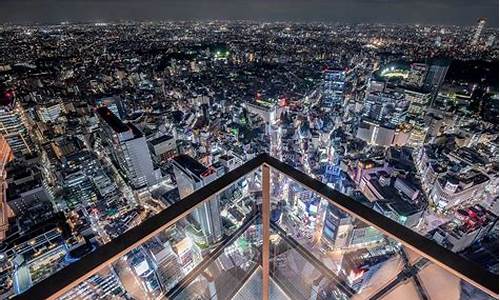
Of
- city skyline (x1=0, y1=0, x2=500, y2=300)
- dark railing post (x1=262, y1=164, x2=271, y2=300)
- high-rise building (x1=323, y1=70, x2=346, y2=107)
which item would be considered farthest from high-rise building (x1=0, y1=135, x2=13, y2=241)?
high-rise building (x1=323, y1=70, x2=346, y2=107)

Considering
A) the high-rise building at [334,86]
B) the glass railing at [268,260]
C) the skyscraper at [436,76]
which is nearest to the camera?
the glass railing at [268,260]

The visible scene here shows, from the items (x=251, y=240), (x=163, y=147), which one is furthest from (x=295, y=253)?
(x=163, y=147)

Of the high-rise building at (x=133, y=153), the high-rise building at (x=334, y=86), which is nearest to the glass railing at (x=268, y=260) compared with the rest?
the high-rise building at (x=133, y=153)

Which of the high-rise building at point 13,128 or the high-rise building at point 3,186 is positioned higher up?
the high-rise building at point 13,128

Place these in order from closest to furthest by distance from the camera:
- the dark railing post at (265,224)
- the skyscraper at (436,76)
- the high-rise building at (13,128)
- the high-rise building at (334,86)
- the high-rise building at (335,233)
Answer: the dark railing post at (265,224) → the high-rise building at (335,233) → the high-rise building at (13,128) → the skyscraper at (436,76) → the high-rise building at (334,86)

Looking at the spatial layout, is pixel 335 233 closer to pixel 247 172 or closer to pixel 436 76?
pixel 247 172

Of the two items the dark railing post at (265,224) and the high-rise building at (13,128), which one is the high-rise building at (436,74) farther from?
the high-rise building at (13,128)
